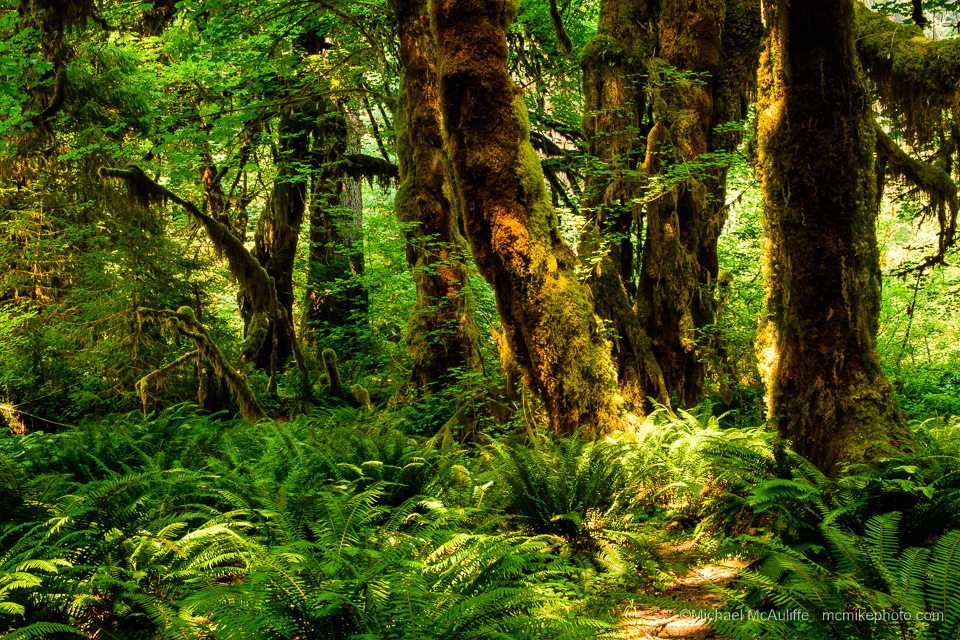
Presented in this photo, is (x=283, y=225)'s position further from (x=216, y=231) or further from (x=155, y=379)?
(x=155, y=379)

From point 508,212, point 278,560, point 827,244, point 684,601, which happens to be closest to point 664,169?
point 508,212

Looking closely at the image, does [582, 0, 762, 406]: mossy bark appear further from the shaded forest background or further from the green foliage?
the green foliage

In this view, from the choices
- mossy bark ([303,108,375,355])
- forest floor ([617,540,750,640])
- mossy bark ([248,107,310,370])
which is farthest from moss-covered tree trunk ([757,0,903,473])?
mossy bark ([248,107,310,370])

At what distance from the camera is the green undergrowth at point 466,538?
248cm

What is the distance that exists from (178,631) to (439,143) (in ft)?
22.3

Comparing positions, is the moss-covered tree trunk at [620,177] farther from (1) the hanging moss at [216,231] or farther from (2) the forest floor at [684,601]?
(1) the hanging moss at [216,231]

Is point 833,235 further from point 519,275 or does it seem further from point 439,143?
point 439,143

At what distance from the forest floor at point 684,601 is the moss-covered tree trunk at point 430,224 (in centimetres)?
430

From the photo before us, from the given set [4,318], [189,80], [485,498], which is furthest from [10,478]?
[189,80]

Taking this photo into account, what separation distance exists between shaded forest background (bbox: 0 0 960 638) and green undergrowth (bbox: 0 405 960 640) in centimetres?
3

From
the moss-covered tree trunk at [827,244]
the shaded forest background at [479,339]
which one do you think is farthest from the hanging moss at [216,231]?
the moss-covered tree trunk at [827,244]

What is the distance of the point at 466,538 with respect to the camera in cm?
333

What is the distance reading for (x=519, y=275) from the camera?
5.27m

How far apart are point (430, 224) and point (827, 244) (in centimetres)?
507
